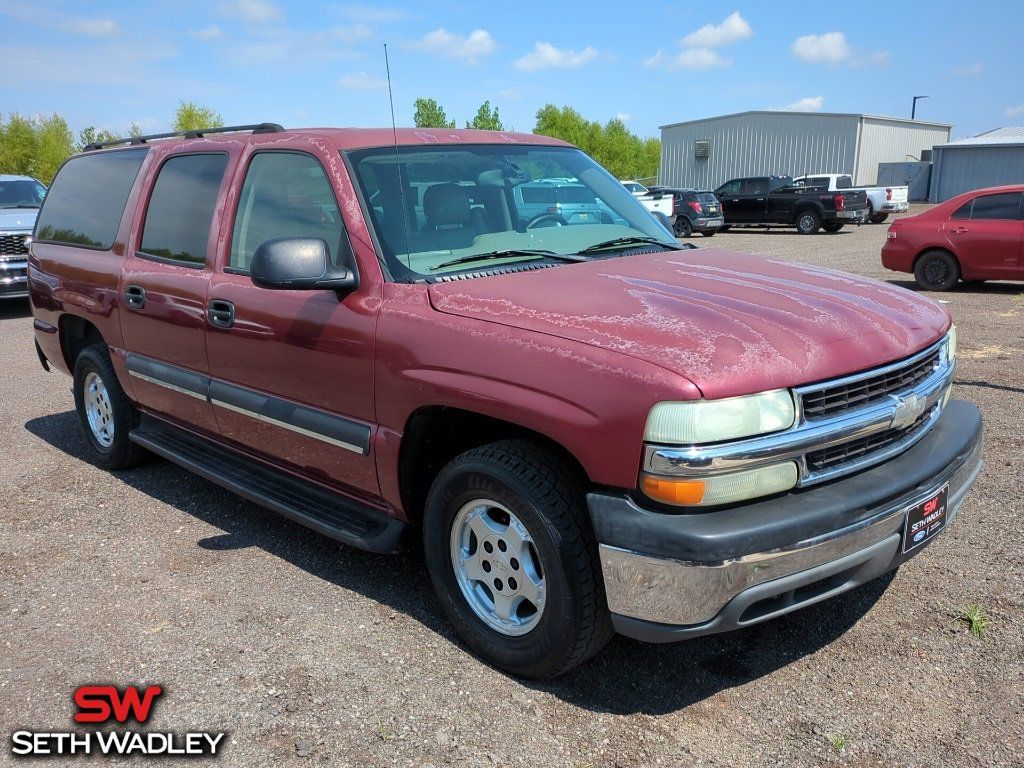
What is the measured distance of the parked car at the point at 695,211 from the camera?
24.2 meters

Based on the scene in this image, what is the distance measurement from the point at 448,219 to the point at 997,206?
34.2 feet

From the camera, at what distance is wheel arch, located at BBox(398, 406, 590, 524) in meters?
3.13

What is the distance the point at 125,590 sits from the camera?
3830 mm

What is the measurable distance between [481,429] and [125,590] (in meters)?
1.87

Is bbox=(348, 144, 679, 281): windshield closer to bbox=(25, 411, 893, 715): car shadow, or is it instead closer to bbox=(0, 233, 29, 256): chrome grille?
bbox=(25, 411, 893, 715): car shadow

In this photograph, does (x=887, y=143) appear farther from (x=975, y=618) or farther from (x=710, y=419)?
(x=710, y=419)

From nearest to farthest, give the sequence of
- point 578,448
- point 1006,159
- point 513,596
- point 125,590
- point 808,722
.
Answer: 1. point 578,448
2. point 808,722
3. point 513,596
4. point 125,590
5. point 1006,159

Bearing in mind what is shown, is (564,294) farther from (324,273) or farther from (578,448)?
(324,273)

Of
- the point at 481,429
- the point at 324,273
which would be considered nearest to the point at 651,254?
the point at 481,429

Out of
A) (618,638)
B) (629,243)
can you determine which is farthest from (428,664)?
(629,243)

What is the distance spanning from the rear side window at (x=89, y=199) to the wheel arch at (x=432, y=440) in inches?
109

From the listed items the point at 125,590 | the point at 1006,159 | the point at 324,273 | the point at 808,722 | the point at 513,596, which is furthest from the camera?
the point at 1006,159

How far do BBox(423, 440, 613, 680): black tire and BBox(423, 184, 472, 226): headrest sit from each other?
3.55 ft

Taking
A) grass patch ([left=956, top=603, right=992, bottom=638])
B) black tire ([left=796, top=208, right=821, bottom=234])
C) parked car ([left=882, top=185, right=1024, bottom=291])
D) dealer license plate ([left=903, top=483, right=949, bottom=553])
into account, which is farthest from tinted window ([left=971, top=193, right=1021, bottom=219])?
black tire ([left=796, top=208, right=821, bottom=234])
